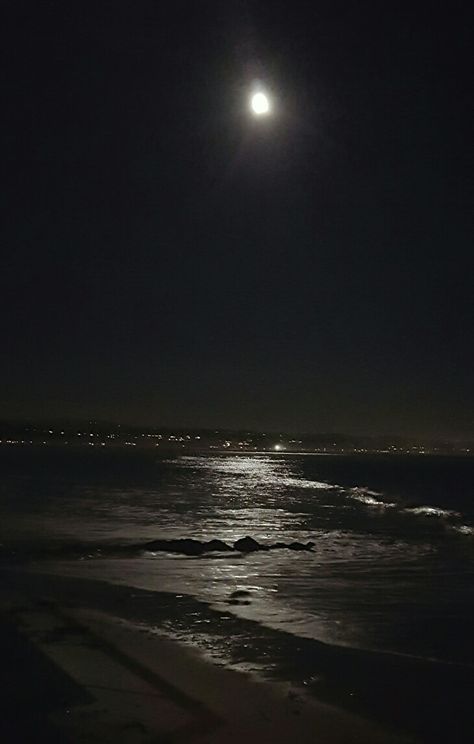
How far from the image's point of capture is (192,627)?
14.8m

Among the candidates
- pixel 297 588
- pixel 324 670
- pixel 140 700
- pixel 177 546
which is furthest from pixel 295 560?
pixel 140 700

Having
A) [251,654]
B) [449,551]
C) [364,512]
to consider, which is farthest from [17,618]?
[364,512]

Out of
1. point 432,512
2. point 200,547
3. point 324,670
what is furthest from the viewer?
point 432,512

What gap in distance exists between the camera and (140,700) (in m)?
10.0

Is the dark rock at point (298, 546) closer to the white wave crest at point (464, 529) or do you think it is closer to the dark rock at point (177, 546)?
the dark rock at point (177, 546)

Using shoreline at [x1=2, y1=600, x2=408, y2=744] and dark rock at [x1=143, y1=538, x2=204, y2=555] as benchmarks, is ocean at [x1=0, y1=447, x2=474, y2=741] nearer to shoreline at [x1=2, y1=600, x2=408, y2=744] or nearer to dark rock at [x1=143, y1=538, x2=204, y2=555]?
dark rock at [x1=143, y1=538, x2=204, y2=555]

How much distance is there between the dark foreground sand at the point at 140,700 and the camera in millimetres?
8906

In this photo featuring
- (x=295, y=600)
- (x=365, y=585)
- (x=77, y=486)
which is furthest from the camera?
(x=77, y=486)

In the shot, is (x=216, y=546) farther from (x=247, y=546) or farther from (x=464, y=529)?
(x=464, y=529)

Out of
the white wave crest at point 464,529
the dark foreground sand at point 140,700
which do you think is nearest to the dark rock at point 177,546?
the dark foreground sand at point 140,700

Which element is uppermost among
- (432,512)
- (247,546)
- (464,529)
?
(247,546)

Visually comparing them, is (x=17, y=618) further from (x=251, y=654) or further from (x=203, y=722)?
(x=203, y=722)

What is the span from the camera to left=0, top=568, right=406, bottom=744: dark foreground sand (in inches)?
351

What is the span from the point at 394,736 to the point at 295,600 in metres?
8.60
